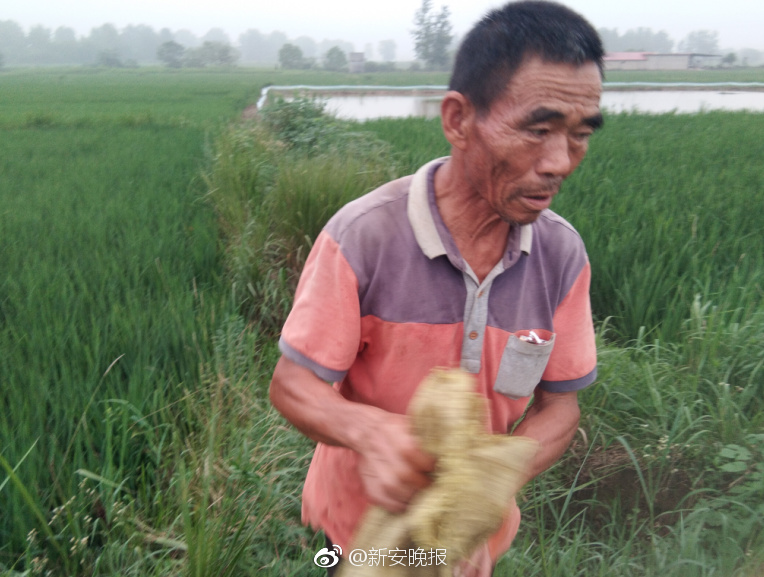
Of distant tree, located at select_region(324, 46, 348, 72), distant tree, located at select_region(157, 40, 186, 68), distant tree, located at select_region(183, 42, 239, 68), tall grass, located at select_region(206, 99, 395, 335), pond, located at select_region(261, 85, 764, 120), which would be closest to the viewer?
tall grass, located at select_region(206, 99, 395, 335)

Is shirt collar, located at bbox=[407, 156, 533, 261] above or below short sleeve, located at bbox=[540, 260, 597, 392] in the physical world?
above

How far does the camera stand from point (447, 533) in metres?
0.74

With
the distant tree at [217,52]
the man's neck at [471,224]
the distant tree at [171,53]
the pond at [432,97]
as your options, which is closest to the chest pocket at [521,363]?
the man's neck at [471,224]

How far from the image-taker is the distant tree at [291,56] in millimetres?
77625

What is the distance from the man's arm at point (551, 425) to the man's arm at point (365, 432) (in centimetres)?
36

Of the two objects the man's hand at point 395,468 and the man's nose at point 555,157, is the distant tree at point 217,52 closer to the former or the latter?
the man's nose at point 555,157

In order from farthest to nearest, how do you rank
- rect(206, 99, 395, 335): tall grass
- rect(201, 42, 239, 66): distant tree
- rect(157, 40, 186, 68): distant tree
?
rect(201, 42, 239, 66): distant tree, rect(157, 40, 186, 68): distant tree, rect(206, 99, 395, 335): tall grass

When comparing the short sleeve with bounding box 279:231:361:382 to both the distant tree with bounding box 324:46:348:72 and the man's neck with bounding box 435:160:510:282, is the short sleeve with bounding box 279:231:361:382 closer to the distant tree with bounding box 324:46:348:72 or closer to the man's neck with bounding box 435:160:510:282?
the man's neck with bounding box 435:160:510:282

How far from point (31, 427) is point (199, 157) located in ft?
18.5

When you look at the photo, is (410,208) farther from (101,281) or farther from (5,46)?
(5,46)

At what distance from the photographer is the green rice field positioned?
5.26ft

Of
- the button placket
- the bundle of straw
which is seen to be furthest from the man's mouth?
the bundle of straw

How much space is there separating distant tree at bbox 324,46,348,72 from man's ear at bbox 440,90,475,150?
73.3 metres

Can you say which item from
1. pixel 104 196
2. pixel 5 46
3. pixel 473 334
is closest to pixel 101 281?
pixel 104 196
